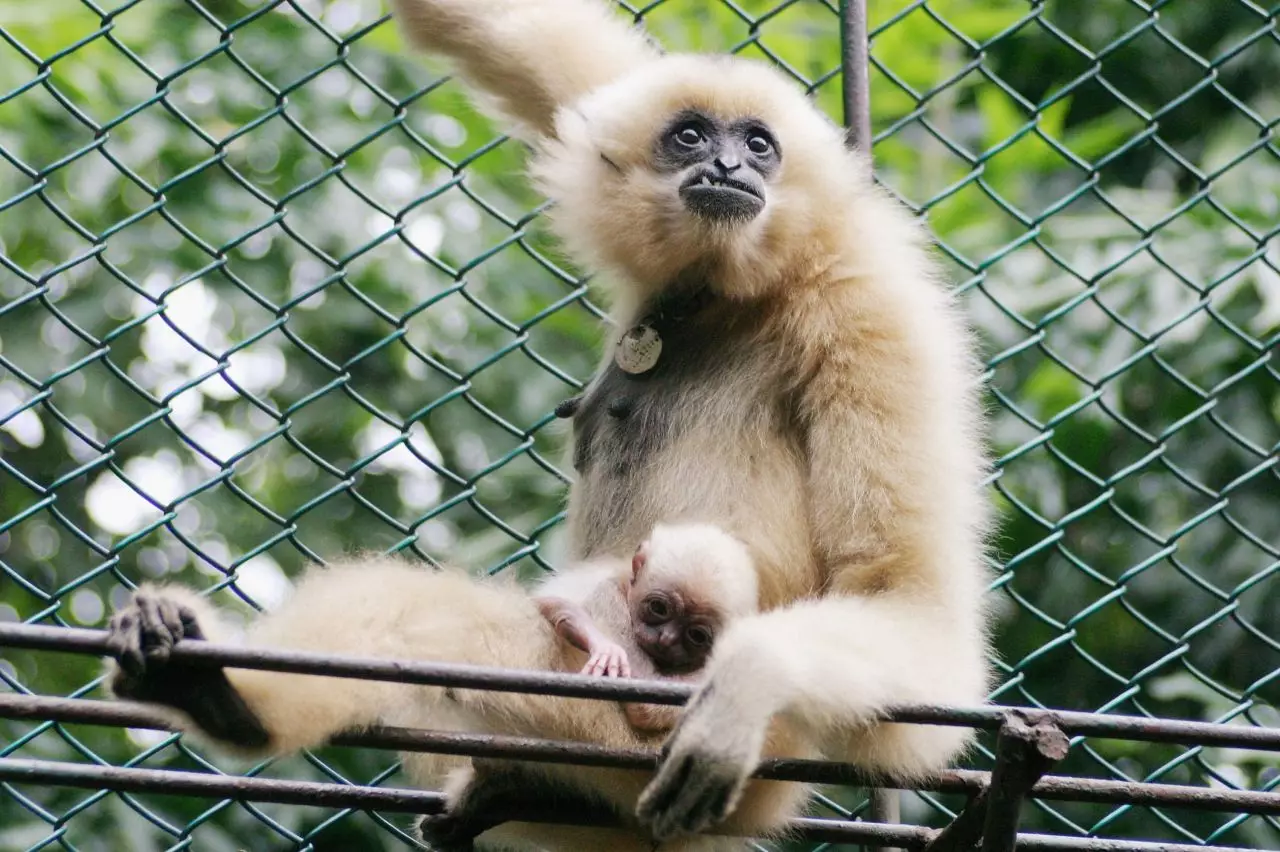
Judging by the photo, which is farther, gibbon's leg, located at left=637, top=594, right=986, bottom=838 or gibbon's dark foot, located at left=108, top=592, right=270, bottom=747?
gibbon's leg, located at left=637, top=594, right=986, bottom=838

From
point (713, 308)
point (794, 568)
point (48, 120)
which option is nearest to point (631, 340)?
point (713, 308)

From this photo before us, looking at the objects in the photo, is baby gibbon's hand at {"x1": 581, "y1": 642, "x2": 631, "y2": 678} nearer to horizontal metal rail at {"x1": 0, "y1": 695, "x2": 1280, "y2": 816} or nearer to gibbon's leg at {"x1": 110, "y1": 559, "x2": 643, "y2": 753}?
gibbon's leg at {"x1": 110, "y1": 559, "x2": 643, "y2": 753}

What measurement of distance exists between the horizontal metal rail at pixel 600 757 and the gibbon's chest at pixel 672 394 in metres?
0.91

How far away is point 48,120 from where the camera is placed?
16.0 ft

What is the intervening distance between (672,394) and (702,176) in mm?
497

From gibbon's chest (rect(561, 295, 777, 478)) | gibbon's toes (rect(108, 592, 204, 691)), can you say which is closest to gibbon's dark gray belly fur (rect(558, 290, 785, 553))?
gibbon's chest (rect(561, 295, 777, 478))

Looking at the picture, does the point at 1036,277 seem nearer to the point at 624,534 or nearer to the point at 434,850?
the point at 624,534

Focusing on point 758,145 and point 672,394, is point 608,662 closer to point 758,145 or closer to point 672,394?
point 672,394

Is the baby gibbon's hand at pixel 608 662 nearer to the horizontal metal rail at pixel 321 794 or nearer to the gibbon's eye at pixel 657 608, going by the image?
the gibbon's eye at pixel 657 608

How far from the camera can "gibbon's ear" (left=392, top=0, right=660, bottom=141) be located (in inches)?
153

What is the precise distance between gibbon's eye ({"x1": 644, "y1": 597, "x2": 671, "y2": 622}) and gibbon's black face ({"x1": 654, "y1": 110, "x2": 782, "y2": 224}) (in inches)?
35.3

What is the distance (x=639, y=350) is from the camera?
3.40 metres

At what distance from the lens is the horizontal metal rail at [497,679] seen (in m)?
2.11

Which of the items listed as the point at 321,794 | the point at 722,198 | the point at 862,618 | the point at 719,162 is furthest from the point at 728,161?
the point at 321,794
